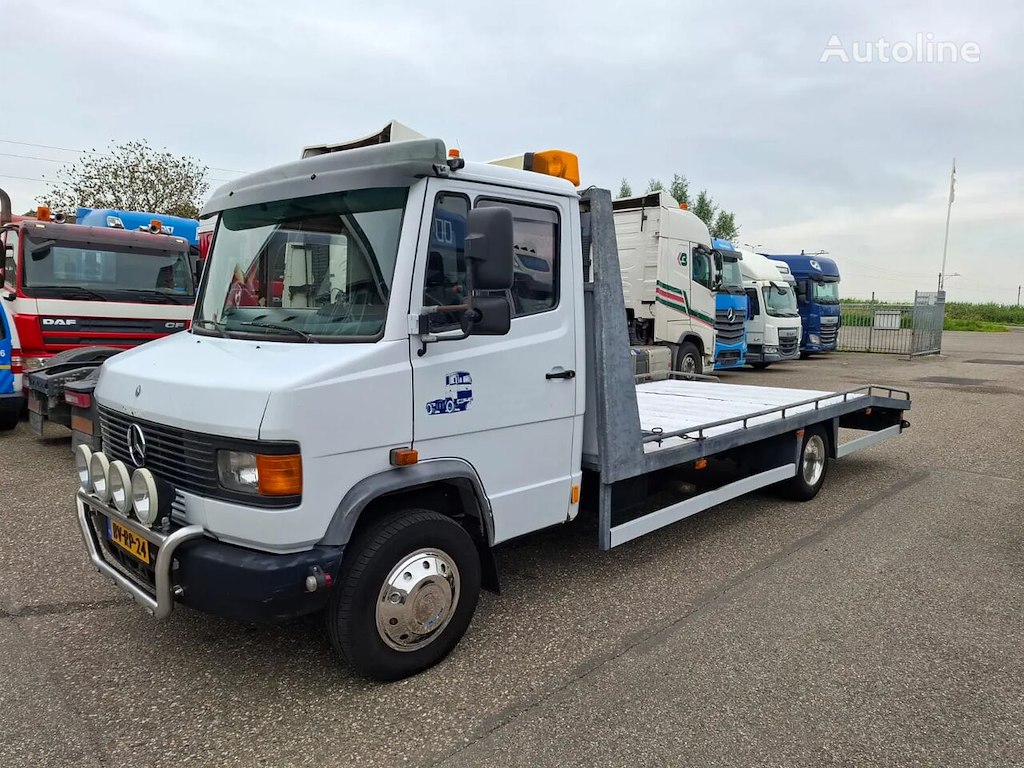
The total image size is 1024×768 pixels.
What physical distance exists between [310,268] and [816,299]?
72.5 feet

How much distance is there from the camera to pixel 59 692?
3.21 m

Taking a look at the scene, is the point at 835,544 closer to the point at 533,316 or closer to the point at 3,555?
the point at 533,316

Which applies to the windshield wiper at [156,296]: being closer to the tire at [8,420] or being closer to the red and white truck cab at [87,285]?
the red and white truck cab at [87,285]

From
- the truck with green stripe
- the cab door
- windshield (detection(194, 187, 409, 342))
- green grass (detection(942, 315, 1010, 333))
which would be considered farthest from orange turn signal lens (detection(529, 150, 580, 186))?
green grass (detection(942, 315, 1010, 333))

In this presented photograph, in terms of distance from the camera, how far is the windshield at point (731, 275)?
51.4ft

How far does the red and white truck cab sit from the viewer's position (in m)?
8.31

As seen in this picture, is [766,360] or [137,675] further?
[766,360]

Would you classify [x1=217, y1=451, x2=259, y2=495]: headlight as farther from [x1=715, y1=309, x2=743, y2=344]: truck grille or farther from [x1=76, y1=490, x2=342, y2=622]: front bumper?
[x1=715, y1=309, x2=743, y2=344]: truck grille

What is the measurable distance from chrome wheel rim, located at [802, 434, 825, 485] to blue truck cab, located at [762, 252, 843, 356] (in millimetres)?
17210

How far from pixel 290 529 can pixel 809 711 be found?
235cm

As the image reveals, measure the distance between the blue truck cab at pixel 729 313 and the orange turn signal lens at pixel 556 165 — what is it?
12067 millimetres

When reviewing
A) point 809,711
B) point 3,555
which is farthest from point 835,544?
point 3,555

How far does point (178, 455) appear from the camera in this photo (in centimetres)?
304

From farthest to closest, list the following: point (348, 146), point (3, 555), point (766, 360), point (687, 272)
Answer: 1. point (766, 360)
2. point (687, 272)
3. point (3, 555)
4. point (348, 146)
